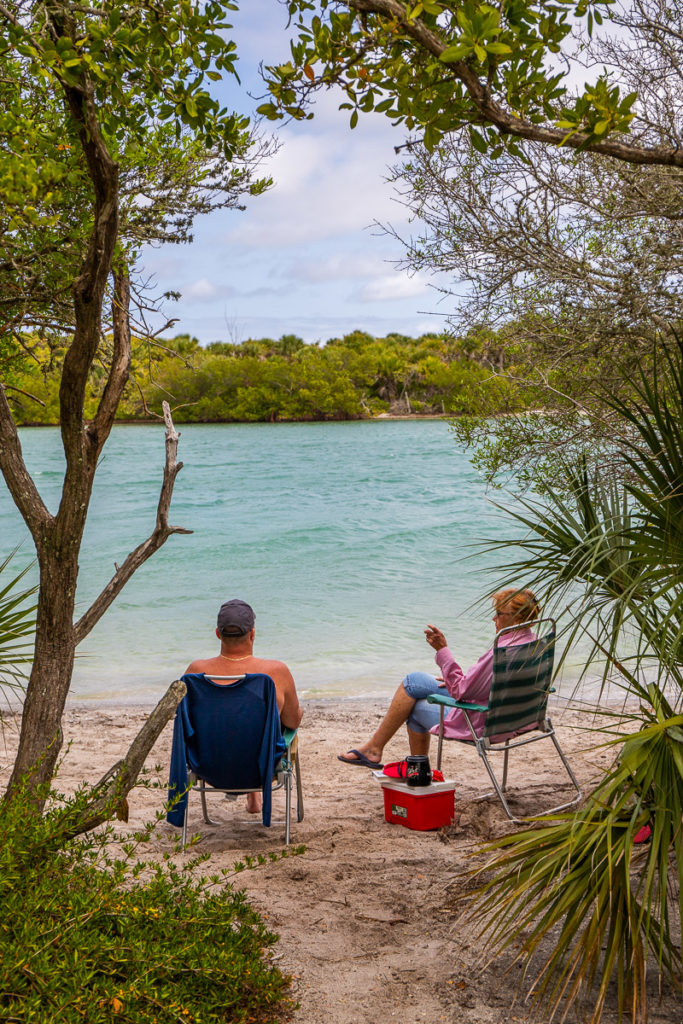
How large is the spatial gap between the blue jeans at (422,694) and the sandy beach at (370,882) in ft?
1.54

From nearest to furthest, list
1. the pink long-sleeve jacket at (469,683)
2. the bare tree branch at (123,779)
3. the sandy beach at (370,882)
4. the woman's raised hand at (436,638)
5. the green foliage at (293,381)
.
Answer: the bare tree branch at (123,779)
the sandy beach at (370,882)
the pink long-sleeve jacket at (469,683)
the woman's raised hand at (436,638)
the green foliage at (293,381)

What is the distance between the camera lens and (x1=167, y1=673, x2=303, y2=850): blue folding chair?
4477 millimetres

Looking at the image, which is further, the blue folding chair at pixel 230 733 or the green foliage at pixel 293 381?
the green foliage at pixel 293 381

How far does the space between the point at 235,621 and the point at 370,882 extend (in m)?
1.44

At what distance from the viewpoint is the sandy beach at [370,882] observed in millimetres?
3023

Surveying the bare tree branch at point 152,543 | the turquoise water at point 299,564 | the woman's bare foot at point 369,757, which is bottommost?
the turquoise water at point 299,564

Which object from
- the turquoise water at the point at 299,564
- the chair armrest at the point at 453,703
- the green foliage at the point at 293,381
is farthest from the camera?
the green foliage at the point at 293,381

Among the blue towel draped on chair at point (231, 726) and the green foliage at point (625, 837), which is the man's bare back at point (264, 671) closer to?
the blue towel draped on chair at point (231, 726)

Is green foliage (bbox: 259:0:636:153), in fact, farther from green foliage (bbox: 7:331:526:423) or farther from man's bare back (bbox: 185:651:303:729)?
green foliage (bbox: 7:331:526:423)

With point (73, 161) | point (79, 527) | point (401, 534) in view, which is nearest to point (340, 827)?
point (79, 527)

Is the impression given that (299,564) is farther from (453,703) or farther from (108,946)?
(108,946)

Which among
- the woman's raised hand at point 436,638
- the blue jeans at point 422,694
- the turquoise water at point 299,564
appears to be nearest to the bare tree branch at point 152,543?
the turquoise water at point 299,564

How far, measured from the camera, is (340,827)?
4.89 m

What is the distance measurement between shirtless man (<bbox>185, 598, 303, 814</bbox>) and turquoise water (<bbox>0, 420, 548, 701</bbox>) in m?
1.03
